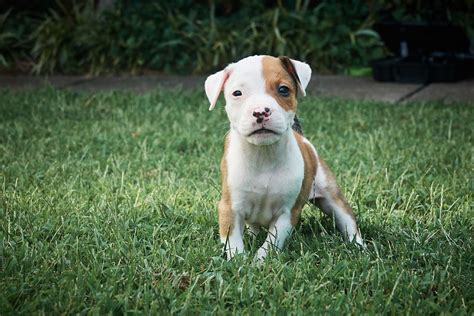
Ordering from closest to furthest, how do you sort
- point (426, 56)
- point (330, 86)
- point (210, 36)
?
point (330, 86), point (426, 56), point (210, 36)

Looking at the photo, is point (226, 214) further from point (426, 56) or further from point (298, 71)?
point (426, 56)

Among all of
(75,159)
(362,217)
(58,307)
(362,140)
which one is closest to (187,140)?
(75,159)

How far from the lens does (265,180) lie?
9.80 feet

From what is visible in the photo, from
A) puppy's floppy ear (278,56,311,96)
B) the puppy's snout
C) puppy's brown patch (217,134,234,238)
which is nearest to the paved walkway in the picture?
puppy's floppy ear (278,56,311,96)

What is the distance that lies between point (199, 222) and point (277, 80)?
919 millimetres

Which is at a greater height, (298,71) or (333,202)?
(298,71)

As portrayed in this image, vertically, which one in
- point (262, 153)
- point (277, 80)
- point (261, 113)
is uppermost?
point (277, 80)

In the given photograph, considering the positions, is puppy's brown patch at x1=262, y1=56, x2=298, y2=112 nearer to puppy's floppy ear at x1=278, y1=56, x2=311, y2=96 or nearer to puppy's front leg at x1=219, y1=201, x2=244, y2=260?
puppy's floppy ear at x1=278, y1=56, x2=311, y2=96

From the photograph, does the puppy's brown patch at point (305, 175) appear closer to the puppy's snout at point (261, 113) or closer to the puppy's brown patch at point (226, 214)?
the puppy's brown patch at point (226, 214)

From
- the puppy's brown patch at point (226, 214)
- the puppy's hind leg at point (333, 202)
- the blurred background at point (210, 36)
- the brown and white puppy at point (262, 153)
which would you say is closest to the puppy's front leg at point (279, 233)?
the brown and white puppy at point (262, 153)

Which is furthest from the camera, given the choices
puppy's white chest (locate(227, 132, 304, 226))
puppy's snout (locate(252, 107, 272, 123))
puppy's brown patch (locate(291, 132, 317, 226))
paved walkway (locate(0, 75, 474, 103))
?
paved walkway (locate(0, 75, 474, 103))

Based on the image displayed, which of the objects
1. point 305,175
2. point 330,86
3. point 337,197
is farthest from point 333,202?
point 330,86

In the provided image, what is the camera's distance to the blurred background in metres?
8.35

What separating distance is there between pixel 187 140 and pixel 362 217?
1.89 meters
